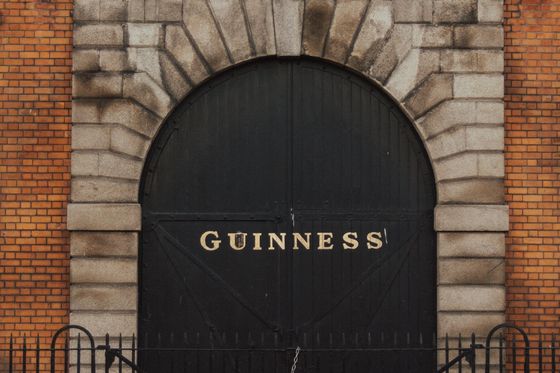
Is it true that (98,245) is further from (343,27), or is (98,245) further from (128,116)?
(343,27)

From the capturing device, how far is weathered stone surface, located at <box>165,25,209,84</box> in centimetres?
1015

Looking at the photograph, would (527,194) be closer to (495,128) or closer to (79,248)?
(495,128)

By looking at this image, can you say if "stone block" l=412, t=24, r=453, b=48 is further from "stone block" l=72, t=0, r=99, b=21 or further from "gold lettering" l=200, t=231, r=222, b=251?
"stone block" l=72, t=0, r=99, b=21

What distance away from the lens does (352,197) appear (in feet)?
33.9

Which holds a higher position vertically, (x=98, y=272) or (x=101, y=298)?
(x=98, y=272)

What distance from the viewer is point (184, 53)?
10.2 meters

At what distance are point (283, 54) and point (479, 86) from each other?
2.17m

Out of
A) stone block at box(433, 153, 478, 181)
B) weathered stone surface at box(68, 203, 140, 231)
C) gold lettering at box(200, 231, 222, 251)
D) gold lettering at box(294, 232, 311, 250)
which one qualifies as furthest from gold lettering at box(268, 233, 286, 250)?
stone block at box(433, 153, 478, 181)

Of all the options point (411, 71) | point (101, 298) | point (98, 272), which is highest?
point (411, 71)

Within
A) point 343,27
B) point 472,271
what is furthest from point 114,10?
point 472,271

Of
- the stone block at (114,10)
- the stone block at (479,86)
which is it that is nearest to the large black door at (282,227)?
the stone block at (479,86)

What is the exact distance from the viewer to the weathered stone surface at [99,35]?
1009cm

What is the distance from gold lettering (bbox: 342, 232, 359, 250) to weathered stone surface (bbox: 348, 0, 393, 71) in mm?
1826

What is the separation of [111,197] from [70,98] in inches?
48.3
